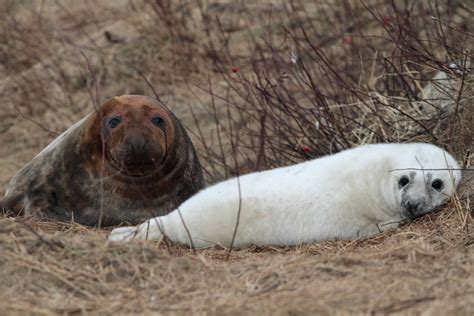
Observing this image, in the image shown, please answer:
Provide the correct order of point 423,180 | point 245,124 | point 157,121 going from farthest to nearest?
point 245,124, point 157,121, point 423,180

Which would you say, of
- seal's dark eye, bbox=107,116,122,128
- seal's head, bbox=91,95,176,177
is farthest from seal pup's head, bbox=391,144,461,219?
seal's dark eye, bbox=107,116,122,128

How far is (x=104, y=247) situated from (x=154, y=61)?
6.21m

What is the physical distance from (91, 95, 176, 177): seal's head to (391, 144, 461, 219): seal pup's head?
139 cm

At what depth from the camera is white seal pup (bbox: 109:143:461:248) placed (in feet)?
16.6

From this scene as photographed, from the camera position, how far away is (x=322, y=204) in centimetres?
508

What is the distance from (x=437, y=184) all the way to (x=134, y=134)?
5.53 ft

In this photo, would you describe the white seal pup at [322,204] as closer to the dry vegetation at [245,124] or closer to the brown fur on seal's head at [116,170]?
the dry vegetation at [245,124]

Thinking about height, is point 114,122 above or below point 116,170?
above

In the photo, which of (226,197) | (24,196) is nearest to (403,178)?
(226,197)

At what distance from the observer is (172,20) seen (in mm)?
10461

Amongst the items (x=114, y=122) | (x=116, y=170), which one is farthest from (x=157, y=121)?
(x=116, y=170)

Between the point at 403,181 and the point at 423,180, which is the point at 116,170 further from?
the point at 423,180

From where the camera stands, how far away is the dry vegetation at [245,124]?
388 cm

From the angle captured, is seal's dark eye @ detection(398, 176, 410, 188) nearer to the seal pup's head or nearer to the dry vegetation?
the seal pup's head
